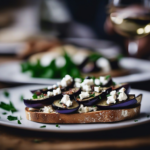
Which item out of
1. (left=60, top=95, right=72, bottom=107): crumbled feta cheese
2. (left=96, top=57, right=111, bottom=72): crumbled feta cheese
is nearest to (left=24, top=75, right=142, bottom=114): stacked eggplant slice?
(left=60, top=95, right=72, bottom=107): crumbled feta cheese

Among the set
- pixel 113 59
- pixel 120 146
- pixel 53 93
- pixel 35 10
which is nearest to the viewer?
pixel 120 146

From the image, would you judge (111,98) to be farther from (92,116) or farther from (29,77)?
(29,77)

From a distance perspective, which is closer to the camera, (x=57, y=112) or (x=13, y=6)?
(x=57, y=112)

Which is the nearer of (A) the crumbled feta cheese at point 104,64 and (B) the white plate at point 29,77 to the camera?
(B) the white plate at point 29,77

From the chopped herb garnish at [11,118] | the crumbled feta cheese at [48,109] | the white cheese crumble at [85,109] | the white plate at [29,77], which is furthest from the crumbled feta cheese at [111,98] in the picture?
the white plate at [29,77]

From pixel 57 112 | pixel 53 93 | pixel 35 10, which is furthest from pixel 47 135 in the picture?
pixel 35 10

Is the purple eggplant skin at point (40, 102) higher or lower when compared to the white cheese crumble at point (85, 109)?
higher

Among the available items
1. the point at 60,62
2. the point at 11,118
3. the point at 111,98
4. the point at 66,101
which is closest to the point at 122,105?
the point at 111,98

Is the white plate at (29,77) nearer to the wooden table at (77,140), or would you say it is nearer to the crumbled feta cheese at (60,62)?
the crumbled feta cheese at (60,62)

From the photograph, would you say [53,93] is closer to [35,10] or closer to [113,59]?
[113,59]
